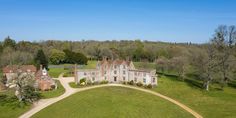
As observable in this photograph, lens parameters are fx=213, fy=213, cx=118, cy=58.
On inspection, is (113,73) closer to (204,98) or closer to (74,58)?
(204,98)

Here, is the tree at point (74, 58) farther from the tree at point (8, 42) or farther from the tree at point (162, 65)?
the tree at point (162, 65)

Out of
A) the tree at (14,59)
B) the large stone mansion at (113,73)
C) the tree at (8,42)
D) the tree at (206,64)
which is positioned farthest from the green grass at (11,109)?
the tree at (8,42)

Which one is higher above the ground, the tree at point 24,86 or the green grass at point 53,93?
the tree at point 24,86

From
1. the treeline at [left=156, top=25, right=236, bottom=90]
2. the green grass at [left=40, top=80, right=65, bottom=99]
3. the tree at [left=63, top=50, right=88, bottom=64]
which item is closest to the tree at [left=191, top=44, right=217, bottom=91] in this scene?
the treeline at [left=156, top=25, right=236, bottom=90]

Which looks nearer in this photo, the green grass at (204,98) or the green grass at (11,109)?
the green grass at (11,109)

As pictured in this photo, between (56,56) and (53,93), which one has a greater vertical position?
(56,56)

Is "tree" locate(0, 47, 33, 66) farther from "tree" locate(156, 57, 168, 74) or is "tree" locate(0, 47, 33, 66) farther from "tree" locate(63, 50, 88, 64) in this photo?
"tree" locate(156, 57, 168, 74)

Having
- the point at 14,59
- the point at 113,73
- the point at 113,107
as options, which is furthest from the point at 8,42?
the point at 113,107

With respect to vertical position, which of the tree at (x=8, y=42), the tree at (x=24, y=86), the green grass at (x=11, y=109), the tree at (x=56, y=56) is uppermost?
the tree at (x=8, y=42)
